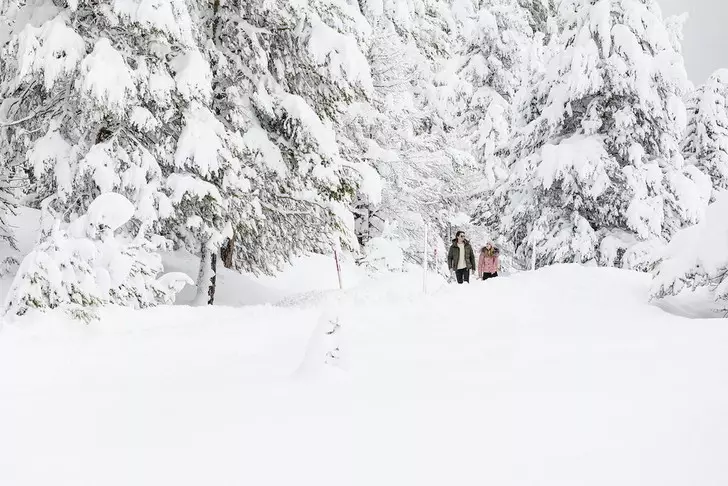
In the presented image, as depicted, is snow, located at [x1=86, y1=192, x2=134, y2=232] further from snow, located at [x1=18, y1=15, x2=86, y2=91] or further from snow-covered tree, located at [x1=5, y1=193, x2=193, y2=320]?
snow, located at [x1=18, y1=15, x2=86, y2=91]

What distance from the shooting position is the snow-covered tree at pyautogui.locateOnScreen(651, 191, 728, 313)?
10117 mm

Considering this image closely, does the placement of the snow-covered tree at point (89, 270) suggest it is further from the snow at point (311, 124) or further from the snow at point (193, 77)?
the snow at point (311, 124)

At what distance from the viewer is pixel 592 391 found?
532 centimetres

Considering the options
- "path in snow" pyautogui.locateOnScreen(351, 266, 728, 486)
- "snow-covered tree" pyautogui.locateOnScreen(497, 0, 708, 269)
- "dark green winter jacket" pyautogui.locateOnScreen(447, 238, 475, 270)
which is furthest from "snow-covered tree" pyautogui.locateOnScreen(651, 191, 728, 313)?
"snow-covered tree" pyautogui.locateOnScreen(497, 0, 708, 269)

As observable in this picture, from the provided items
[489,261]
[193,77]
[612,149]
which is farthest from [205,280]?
[612,149]

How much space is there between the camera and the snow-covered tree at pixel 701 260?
10.1 m

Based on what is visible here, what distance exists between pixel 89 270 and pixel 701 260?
8541mm

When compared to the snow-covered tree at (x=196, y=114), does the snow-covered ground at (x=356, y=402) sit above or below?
below

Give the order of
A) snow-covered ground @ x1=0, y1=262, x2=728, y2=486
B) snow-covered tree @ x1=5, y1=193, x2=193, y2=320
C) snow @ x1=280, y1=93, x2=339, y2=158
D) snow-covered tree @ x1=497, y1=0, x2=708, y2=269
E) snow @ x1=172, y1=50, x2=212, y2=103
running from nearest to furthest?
snow-covered ground @ x1=0, y1=262, x2=728, y2=486, snow-covered tree @ x1=5, y1=193, x2=193, y2=320, snow @ x1=172, y1=50, x2=212, y2=103, snow @ x1=280, y1=93, x2=339, y2=158, snow-covered tree @ x1=497, y1=0, x2=708, y2=269

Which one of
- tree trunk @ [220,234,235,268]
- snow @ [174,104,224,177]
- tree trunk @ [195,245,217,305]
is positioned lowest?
tree trunk @ [195,245,217,305]

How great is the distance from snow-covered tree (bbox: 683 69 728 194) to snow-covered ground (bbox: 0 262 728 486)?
16.2 meters

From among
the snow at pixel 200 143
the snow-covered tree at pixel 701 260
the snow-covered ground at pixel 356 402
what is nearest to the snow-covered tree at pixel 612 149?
the snow-covered tree at pixel 701 260

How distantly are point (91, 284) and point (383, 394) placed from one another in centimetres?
384

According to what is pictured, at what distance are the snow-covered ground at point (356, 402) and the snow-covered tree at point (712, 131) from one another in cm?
1620
